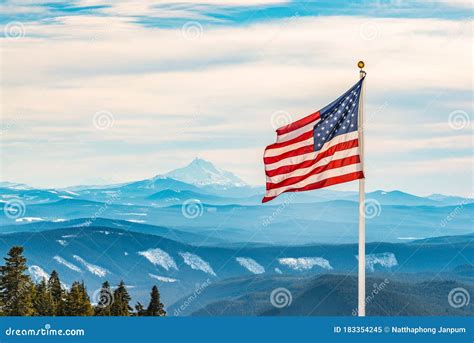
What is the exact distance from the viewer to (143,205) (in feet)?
490

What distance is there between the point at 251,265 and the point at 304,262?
7972mm

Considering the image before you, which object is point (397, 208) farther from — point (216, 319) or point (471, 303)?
point (216, 319)

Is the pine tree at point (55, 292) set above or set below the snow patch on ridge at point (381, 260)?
below

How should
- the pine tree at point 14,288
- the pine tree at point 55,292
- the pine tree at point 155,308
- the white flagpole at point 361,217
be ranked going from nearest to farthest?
the white flagpole at point 361,217
the pine tree at point 14,288
the pine tree at point 155,308
the pine tree at point 55,292

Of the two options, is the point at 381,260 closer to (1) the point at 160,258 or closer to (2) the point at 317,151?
(1) the point at 160,258

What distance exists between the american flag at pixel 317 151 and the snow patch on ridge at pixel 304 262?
111064mm

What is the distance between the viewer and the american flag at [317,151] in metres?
17.0

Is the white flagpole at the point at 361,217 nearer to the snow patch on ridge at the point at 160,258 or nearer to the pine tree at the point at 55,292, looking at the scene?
the pine tree at the point at 55,292

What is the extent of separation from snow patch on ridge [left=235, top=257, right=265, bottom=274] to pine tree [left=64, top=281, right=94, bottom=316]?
9188 cm

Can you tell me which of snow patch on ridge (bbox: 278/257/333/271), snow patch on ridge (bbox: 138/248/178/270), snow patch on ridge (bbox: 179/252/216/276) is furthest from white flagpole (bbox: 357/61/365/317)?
snow patch on ridge (bbox: 138/248/178/270)

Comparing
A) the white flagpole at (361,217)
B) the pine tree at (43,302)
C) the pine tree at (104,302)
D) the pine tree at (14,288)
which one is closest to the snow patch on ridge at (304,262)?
the pine tree at (43,302)

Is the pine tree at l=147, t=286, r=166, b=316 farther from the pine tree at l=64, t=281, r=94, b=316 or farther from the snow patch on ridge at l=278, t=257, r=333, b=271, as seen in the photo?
the snow patch on ridge at l=278, t=257, r=333, b=271

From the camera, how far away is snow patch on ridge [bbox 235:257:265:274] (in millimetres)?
126688

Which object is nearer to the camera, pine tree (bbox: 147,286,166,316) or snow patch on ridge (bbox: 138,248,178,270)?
pine tree (bbox: 147,286,166,316)
